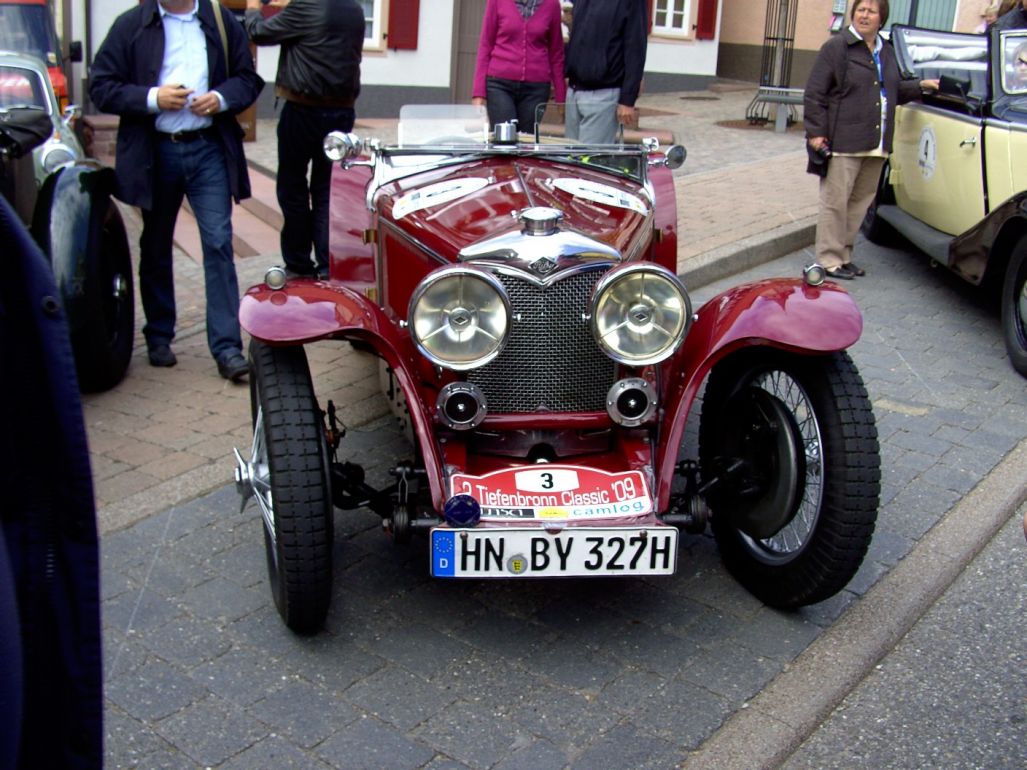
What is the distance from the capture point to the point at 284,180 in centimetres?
672

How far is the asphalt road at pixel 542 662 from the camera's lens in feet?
10.0

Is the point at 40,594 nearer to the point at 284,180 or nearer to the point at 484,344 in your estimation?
the point at 484,344

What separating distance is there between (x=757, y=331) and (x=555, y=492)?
77 centimetres

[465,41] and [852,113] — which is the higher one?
[465,41]

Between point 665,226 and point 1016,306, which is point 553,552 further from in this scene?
point 1016,306

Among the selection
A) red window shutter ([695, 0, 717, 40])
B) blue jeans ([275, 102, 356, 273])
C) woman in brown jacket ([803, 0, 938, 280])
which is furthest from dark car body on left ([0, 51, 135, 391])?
red window shutter ([695, 0, 717, 40])

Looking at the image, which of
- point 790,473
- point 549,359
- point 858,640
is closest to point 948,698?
point 858,640

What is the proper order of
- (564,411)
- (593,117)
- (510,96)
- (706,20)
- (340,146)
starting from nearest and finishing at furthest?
1. (564,411)
2. (340,146)
3. (593,117)
4. (510,96)
5. (706,20)

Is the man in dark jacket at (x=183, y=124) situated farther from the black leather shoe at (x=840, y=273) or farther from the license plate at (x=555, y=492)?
the black leather shoe at (x=840, y=273)

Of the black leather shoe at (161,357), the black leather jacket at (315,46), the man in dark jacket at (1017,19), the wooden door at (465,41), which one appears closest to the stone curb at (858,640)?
the black leather shoe at (161,357)

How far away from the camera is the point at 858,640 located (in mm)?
3564

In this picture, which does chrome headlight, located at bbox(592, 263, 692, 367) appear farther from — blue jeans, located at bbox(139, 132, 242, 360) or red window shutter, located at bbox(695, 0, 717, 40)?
red window shutter, located at bbox(695, 0, 717, 40)

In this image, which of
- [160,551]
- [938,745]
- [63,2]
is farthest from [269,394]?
[63,2]

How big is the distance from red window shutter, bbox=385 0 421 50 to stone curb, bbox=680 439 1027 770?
34.3 ft
